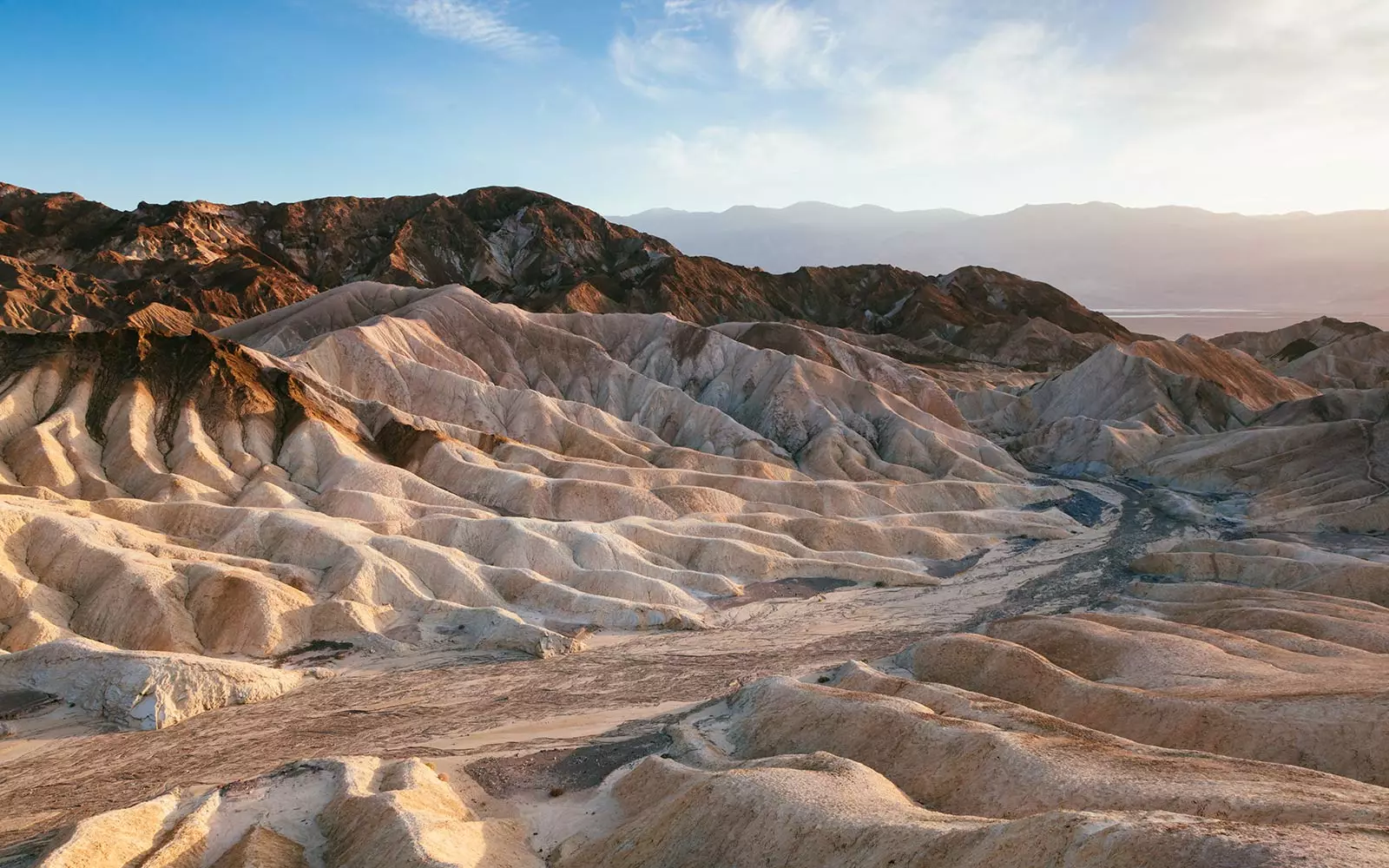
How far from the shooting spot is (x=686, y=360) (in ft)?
333

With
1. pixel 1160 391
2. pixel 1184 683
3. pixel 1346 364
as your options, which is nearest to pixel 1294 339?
pixel 1346 364

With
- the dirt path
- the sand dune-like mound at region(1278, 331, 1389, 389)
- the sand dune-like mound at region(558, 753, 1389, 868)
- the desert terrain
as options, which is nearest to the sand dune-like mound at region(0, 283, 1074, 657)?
the desert terrain

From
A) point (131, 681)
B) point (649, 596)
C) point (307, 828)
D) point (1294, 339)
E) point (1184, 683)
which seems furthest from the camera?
point (1294, 339)

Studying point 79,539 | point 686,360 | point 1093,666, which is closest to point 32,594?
point 79,539

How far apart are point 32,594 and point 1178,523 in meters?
70.9

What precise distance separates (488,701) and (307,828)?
13.3 meters

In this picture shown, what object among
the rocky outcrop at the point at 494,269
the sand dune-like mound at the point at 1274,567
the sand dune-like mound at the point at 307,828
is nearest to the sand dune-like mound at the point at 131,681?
the sand dune-like mound at the point at 307,828

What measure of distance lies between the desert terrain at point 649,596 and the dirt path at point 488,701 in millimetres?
236

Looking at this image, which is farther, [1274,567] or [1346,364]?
[1346,364]

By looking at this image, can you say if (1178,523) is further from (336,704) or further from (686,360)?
(336,704)

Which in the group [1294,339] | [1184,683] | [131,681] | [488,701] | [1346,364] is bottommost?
[488,701]

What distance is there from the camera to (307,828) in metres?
22.1

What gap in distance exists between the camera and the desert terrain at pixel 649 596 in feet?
68.2

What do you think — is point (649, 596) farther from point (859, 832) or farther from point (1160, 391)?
point (1160, 391)
